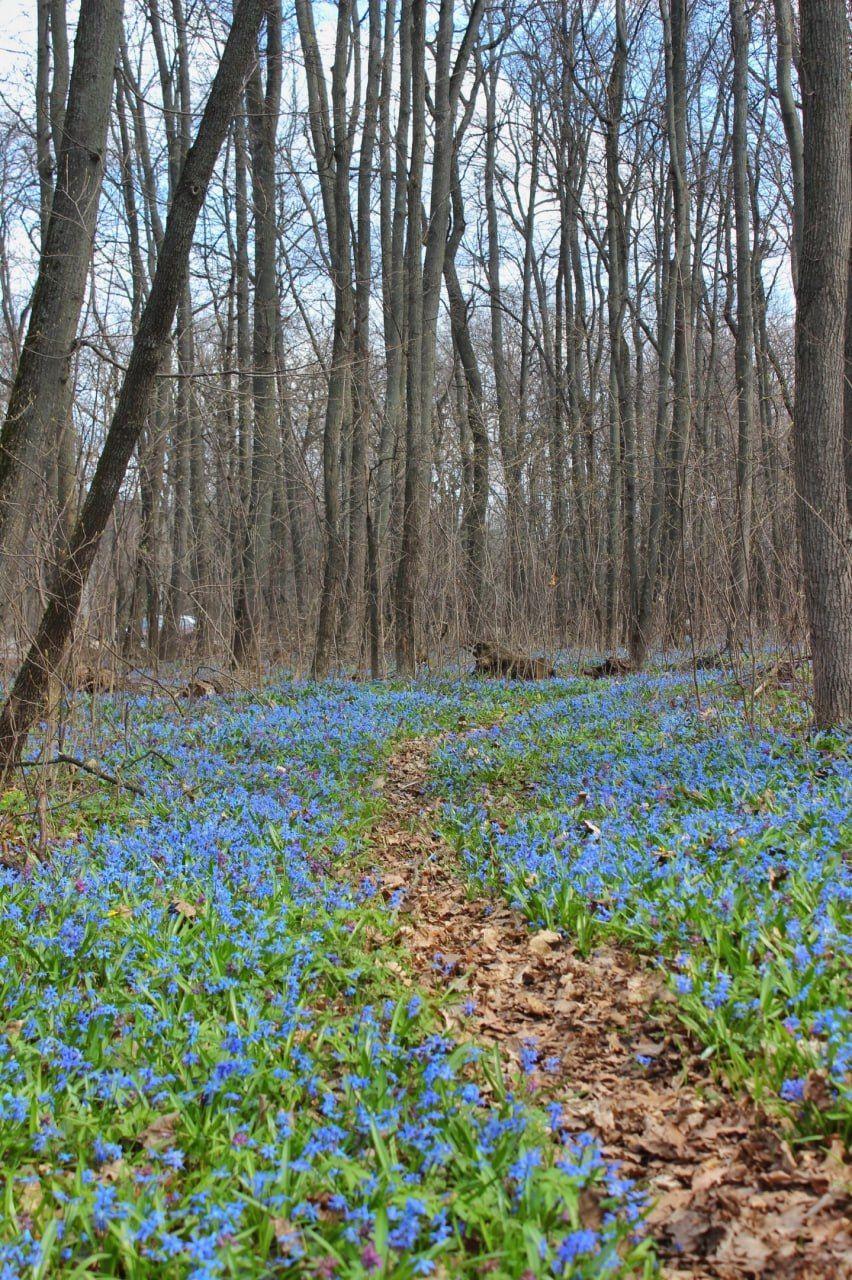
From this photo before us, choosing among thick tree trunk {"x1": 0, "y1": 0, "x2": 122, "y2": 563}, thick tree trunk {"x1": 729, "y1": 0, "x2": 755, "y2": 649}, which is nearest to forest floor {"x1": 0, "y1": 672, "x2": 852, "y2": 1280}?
thick tree trunk {"x1": 0, "y1": 0, "x2": 122, "y2": 563}

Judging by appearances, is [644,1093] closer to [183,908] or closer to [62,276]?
[183,908]

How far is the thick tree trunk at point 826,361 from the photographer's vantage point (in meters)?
6.23

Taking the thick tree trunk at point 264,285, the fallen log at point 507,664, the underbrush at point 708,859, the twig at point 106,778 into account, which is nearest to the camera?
the underbrush at point 708,859

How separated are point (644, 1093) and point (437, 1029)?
2.41 feet

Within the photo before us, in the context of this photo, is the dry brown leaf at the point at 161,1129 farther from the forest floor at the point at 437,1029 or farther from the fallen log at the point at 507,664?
the fallen log at the point at 507,664

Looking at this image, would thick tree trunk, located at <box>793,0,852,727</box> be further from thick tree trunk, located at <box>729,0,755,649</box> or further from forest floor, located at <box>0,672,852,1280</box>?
thick tree trunk, located at <box>729,0,755,649</box>

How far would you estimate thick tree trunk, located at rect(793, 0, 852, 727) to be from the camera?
20.4 feet

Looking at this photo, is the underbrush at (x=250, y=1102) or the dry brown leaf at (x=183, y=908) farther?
the dry brown leaf at (x=183, y=908)

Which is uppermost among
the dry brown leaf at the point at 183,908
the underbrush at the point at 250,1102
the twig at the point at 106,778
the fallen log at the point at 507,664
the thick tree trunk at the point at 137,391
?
the thick tree trunk at the point at 137,391

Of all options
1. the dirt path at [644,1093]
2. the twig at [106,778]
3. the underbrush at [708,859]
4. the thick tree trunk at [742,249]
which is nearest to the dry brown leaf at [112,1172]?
the dirt path at [644,1093]

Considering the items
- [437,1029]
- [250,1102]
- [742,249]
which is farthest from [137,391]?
[742,249]

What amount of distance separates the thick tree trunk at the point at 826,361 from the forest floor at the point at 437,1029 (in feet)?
2.54

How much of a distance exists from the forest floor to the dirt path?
0.4 inches

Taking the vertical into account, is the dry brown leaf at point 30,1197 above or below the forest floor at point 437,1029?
below
